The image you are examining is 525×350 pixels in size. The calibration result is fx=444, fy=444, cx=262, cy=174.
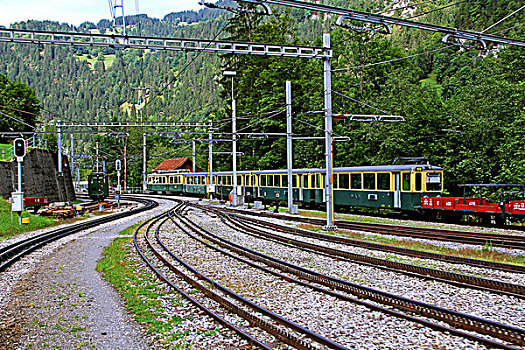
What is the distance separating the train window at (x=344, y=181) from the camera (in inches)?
1107

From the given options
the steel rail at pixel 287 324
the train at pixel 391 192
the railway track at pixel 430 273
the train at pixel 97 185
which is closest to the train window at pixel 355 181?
the train at pixel 391 192

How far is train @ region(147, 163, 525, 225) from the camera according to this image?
20.7 meters

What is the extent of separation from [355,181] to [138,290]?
19.7m

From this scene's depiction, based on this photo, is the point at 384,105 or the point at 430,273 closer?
the point at 430,273

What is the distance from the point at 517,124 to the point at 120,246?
22.1m

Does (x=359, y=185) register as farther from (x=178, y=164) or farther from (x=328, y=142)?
(x=178, y=164)

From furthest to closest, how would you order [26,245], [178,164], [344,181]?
[178,164], [344,181], [26,245]

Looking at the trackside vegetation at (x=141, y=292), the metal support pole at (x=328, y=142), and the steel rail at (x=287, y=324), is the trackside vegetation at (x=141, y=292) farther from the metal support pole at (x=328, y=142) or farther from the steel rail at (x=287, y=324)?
the metal support pole at (x=328, y=142)

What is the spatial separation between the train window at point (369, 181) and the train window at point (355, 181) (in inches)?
21.5

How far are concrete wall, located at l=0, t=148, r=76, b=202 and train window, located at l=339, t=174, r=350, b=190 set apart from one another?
22.7m

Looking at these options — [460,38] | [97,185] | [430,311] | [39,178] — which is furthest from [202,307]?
[97,185]

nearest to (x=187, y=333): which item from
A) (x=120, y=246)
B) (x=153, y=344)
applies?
(x=153, y=344)

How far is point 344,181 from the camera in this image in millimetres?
28406

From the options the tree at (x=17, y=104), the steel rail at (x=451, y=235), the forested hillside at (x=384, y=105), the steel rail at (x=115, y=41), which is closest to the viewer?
the steel rail at (x=115, y=41)
